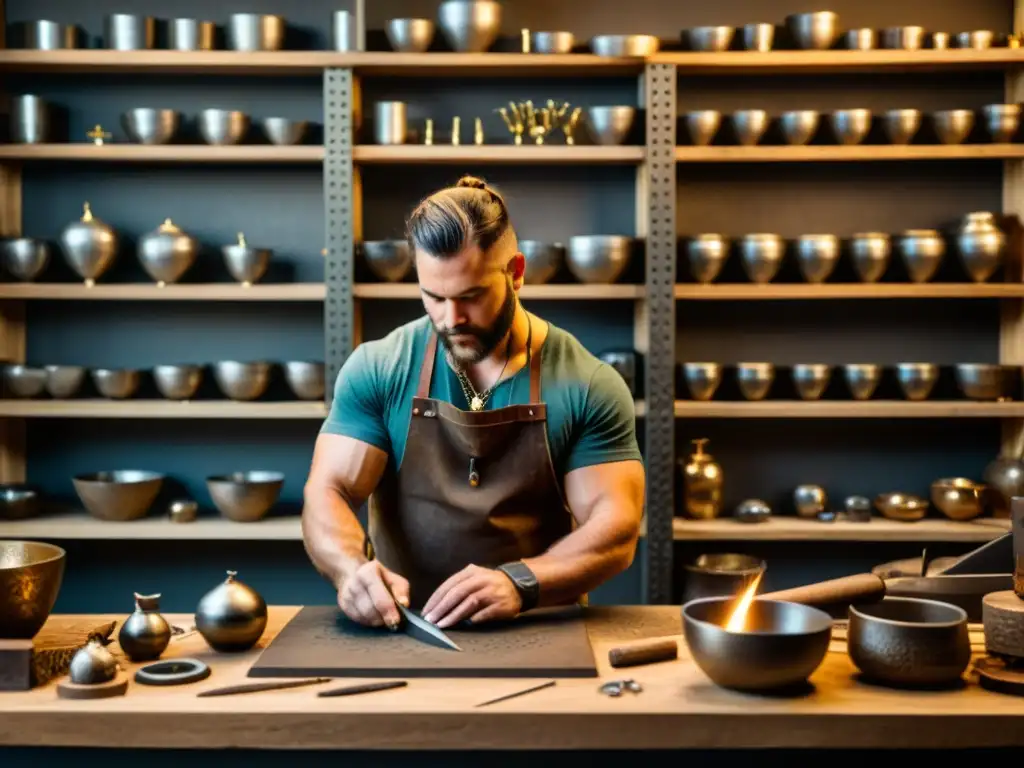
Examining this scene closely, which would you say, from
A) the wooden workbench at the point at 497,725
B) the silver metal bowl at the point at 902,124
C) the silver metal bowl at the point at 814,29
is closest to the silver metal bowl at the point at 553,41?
the silver metal bowl at the point at 814,29

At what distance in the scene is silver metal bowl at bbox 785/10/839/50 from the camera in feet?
14.3

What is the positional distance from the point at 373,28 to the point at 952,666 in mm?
3718

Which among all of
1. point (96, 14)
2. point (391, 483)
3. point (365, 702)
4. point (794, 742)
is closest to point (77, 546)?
point (96, 14)

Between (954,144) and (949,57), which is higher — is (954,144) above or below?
below

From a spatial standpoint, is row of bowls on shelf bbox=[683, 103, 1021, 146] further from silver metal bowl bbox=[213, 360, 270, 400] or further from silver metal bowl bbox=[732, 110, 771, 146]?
silver metal bowl bbox=[213, 360, 270, 400]

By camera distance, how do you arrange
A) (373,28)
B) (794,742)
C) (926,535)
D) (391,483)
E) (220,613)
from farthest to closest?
1. (373,28)
2. (926,535)
3. (391,483)
4. (220,613)
5. (794,742)

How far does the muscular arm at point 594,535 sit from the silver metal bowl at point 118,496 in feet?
7.75

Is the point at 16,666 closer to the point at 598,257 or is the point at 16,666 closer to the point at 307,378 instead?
the point at 307,378

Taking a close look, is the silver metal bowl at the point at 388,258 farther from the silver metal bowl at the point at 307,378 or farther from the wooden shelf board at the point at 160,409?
the wooden shelf board at the point at 160,409

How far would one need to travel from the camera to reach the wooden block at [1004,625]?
183 cm

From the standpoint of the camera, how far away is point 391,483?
269cm

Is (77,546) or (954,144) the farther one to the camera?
(77,546)

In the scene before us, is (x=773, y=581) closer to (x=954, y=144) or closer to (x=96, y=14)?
(x=954, y=144)

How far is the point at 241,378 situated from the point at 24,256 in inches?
38.0
